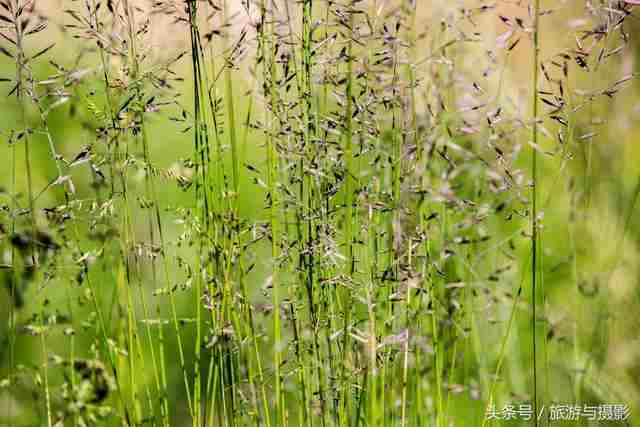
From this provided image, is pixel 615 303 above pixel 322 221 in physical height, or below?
below

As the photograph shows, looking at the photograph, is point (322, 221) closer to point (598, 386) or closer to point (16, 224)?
point (16, 224)

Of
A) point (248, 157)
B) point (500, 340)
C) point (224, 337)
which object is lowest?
point (500, 340)

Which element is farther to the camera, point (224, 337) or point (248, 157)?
point (248, 157)

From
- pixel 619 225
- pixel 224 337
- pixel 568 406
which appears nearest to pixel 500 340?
pixel 568 406

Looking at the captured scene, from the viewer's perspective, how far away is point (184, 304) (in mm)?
1672

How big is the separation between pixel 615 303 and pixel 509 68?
591mm

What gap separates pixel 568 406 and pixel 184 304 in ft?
2.65

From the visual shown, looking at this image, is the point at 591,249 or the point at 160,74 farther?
the point at 591,249

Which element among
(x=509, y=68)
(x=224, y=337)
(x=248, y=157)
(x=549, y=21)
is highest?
(x=549, y=21)

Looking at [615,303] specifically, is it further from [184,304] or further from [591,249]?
[184,304]

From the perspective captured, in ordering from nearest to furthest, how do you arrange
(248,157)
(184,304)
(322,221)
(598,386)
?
(322,221), (598,386), (184,304), (248,157)

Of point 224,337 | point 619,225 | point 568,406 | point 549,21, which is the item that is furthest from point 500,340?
Answer: point 549,21

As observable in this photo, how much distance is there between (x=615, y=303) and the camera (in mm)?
1497

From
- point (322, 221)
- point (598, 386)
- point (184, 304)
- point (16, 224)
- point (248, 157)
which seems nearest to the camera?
point (322, 221)
